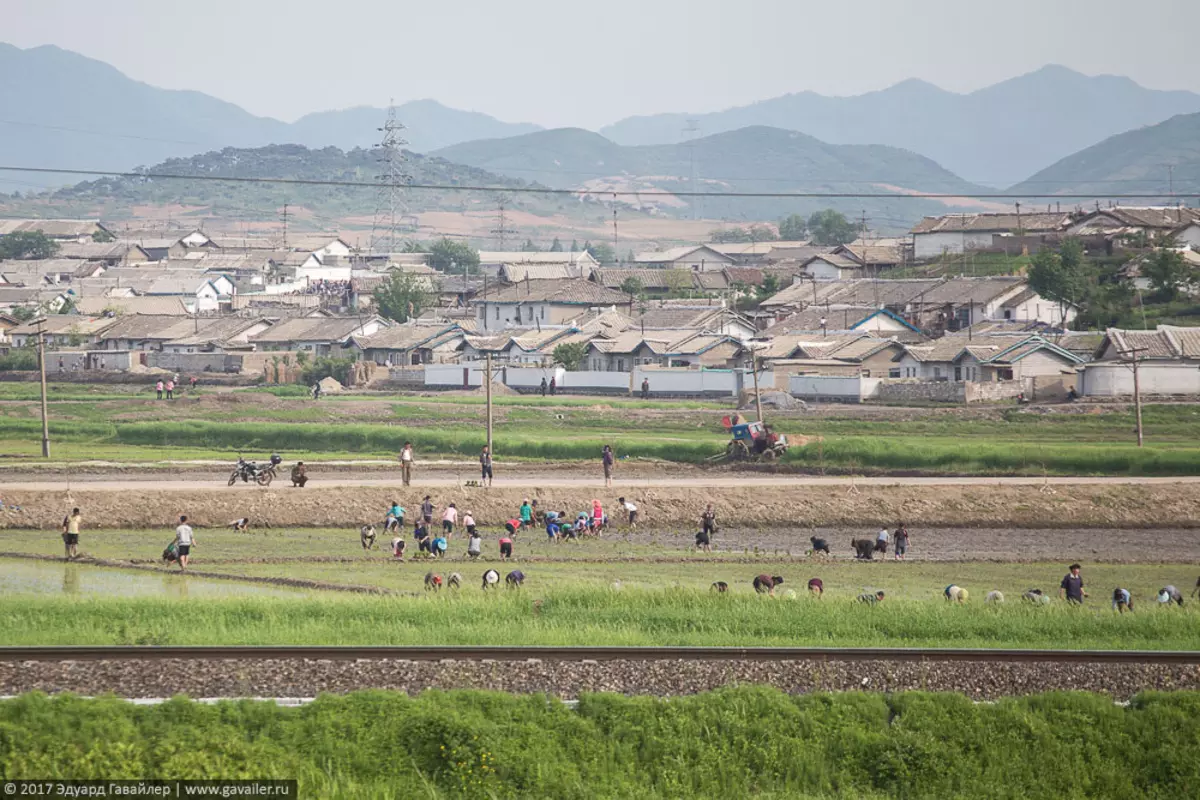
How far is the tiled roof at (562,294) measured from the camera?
274ft

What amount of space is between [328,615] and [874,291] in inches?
2487

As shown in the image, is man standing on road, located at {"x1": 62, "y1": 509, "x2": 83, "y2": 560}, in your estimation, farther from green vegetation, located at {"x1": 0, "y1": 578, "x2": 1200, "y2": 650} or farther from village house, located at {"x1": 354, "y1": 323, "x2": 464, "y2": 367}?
village house, located at {"x1": 354, "y1": 323, "x2": 464, "y2": 367}

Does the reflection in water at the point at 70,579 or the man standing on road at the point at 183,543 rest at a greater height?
the man standing on road at the point at 183,543

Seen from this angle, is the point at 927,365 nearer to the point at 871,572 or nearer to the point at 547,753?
the point at 871,572

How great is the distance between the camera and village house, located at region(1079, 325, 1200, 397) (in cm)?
5141

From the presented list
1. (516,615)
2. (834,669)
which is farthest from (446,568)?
(834,669)

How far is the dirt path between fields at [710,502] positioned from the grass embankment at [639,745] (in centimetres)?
1783

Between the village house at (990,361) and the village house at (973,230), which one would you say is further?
the village house at (973,230)

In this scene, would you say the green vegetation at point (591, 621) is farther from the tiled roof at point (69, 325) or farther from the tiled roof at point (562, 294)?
the tiled roof at point (562, 294)

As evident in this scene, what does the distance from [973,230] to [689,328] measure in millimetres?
28270

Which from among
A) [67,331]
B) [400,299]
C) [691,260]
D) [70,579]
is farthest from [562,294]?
[70,579]

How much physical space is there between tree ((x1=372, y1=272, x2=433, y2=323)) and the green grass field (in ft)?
92.8

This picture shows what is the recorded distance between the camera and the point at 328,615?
19266mm

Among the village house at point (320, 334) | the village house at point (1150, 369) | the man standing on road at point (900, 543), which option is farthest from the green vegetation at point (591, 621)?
the village house at point (320, 334)
